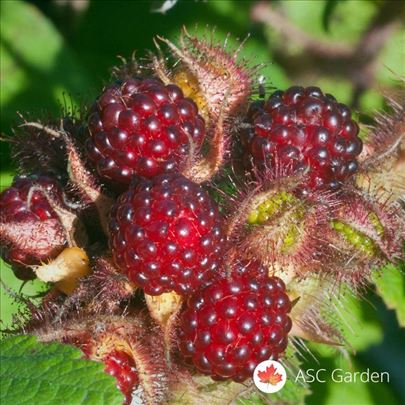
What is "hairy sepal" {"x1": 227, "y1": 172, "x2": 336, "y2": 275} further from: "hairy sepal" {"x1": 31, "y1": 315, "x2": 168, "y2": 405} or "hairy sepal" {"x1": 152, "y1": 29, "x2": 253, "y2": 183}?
"hairy sepal" {"x1": 31, "y1": 315, "x2": 168, "y2": 405}

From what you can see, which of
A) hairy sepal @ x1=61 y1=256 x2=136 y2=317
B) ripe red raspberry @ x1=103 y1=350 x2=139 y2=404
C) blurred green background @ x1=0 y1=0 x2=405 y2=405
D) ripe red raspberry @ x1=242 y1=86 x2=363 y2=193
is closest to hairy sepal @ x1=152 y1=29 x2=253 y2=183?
ripe red raspberry @ x1=242 y1=86 x2=363 y2=193

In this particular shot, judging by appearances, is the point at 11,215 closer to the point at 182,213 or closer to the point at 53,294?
the point at 53,294

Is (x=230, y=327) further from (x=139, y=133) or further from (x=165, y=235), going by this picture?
(x=139, y=133)

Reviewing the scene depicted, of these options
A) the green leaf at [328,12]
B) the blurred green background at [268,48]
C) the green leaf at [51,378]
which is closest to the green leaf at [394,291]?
the blurred green background at [268,48]

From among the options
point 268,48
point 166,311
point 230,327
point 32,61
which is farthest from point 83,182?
point 268,48

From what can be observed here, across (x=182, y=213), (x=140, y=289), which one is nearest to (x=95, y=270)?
(x=140, y=289)

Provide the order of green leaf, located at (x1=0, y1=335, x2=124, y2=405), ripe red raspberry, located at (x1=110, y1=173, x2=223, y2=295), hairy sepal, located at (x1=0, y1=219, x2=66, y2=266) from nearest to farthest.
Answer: green leaf, located at (x1=0, y1=335, x2=124, y2=405) < ripe red raspberry, located at (x1=110, y1=173, x2=223, y2=295) < hairy sepal, located at (x1=0, y1=219, x2=66, y2=266)
